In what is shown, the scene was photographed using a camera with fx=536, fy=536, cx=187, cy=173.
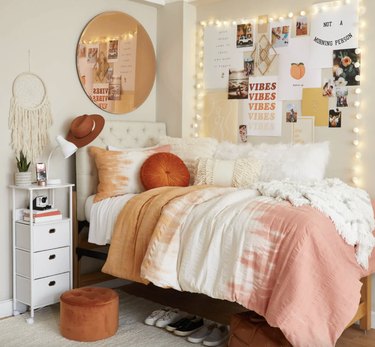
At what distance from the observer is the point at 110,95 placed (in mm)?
4230

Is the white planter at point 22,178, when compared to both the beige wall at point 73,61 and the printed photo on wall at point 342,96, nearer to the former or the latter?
the beige wall at point 73,61

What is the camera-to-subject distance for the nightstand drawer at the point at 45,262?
3404 mm

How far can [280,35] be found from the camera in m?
3.94

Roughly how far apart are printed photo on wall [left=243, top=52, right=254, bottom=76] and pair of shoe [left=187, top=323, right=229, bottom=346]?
1.95 m

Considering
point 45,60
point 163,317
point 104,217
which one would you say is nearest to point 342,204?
point 163,317

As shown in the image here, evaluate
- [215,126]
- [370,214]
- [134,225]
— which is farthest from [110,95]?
[370,214]

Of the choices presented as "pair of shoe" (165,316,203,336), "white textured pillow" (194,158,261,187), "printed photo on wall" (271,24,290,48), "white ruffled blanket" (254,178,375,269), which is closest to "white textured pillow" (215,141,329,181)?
"white textured pillow" (194,158,261,187)

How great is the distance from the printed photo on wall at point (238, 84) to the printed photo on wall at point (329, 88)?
0.66 meters

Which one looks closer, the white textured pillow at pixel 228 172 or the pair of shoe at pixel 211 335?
the pair of shoe at pixel 211 335

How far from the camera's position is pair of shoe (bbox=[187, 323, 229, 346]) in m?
3.04

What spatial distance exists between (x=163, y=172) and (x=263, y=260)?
1324 mm

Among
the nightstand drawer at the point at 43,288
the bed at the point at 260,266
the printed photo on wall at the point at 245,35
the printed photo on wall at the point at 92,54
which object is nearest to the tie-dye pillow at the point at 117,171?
the bed at the point at 260,266

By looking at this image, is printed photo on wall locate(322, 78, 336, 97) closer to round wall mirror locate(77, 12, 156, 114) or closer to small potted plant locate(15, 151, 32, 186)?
round wall mirror locate(77, 12, 156, 114)

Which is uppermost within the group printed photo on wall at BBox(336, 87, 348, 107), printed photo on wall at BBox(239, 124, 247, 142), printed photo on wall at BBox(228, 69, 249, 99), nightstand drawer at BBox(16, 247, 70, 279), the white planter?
printed photo on wall at BBox(228, 69, 249, 99)
